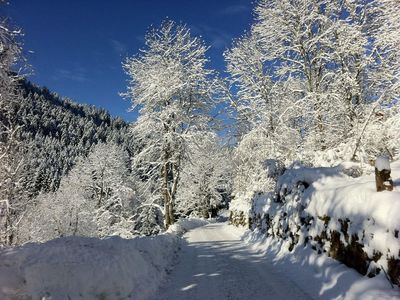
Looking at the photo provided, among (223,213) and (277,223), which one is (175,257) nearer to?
(277,223)

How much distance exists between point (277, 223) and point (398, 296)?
358 inches

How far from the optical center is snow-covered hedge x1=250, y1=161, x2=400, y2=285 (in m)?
6.50

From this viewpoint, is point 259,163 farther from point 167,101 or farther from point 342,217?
point 342,217

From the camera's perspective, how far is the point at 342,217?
8422mm

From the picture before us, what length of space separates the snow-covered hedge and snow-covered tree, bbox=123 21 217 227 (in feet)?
25.8

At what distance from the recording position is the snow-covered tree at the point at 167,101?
2083cm

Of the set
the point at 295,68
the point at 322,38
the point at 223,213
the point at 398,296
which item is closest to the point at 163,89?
the point at 295,68

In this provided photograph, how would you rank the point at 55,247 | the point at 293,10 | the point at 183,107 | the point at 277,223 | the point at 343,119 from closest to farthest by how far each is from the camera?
the point at 55,247
the point at 277,223
the point at 343,119
the point at 293,10
the point at 183,107

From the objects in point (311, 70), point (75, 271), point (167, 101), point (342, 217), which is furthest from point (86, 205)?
point (342, 217)

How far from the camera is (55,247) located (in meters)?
7.34

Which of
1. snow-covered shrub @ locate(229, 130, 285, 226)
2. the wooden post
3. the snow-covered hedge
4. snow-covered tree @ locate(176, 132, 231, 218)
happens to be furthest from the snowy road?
snow-covered tree @ locate(176, 132, 231, 218)

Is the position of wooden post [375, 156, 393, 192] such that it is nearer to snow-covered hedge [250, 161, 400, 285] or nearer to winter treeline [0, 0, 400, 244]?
snow-covered hedge [250, 161, 400, 285]

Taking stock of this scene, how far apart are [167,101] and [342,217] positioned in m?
14.9

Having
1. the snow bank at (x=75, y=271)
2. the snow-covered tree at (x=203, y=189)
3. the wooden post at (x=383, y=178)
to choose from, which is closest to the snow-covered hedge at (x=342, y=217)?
the wooden post at (x=383, y=178)
